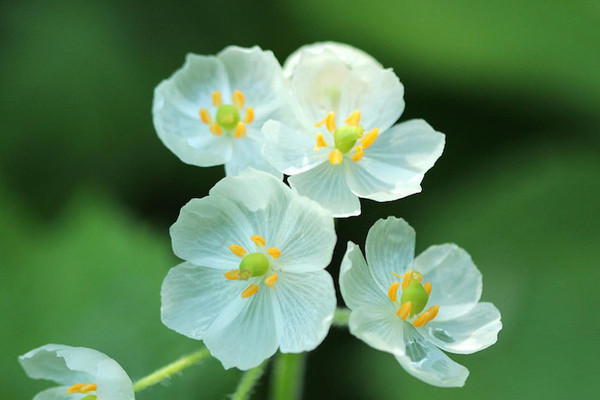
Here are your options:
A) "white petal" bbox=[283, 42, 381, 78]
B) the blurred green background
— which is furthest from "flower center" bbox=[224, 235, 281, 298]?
Answer: the blurred green background

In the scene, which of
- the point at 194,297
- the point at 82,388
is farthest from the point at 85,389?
the point at 194,297

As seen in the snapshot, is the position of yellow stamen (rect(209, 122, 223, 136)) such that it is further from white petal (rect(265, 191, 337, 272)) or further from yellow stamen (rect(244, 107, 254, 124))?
white petal (rect(265, 191, 337, 272))

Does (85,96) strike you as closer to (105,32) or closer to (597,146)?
(105,32)

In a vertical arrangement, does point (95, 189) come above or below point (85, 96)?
below

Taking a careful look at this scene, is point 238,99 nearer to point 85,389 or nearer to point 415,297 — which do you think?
point 415,297

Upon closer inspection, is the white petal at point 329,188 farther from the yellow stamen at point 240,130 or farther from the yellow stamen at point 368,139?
the yellow stamen at point 240,130

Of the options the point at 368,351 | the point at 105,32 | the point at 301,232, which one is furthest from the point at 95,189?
the point at 301,232
